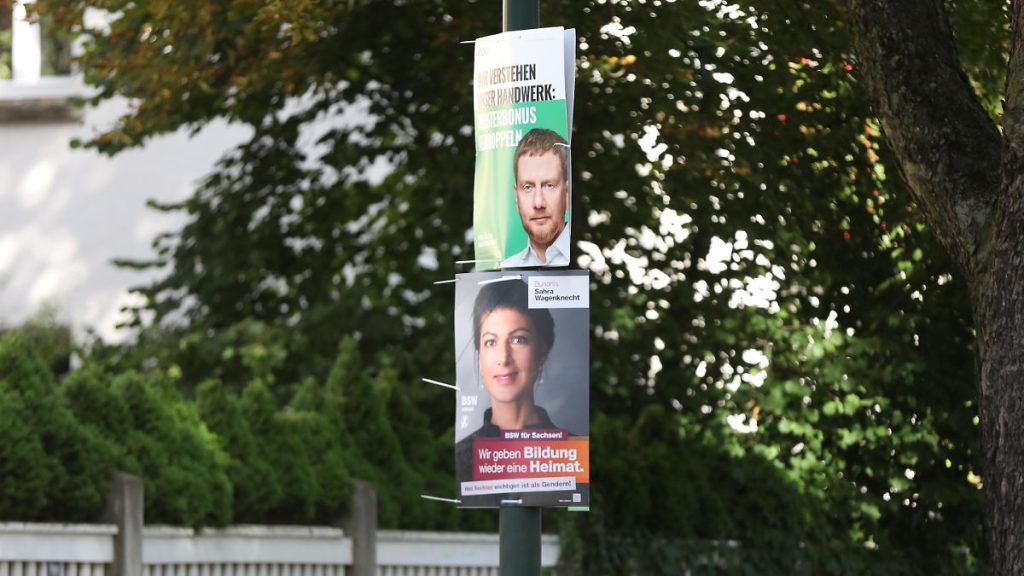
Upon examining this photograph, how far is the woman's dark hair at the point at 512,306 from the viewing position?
20.6ft

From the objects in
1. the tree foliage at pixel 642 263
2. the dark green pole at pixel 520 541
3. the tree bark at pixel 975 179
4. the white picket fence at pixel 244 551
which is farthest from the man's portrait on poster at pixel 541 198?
the tree foliage at pixel 642 263

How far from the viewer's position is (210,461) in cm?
923

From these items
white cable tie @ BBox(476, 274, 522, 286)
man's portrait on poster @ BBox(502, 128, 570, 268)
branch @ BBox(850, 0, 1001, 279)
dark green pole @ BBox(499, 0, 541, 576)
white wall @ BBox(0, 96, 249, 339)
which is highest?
white wall @ BBox(0, 96, 249, 339)

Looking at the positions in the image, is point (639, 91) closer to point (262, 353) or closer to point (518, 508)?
point (262, 353)

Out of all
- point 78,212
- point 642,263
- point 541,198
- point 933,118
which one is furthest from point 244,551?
point 78,212

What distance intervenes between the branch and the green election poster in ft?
6.90

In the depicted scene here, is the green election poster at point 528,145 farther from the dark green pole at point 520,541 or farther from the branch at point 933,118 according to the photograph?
the branch at point 933,118

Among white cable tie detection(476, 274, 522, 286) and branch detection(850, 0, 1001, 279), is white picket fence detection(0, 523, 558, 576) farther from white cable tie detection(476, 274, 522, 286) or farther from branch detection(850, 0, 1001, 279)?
branch detection(850, 0, 1001, 279)

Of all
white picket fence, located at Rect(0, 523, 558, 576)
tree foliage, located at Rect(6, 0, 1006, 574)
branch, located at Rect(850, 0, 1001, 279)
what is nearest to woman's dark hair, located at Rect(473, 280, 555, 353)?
branch, located at Rect(850, 0, 1001, 279)

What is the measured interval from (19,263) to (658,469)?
10266 millimetres

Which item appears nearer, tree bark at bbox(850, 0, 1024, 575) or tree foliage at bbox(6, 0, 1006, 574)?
tree bark at bbox(850, 0, 1024, 575)

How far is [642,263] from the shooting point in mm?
13586

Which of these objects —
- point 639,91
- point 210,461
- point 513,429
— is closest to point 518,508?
point 513,429

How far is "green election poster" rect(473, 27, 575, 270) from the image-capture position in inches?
247
